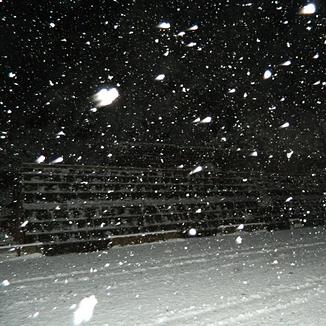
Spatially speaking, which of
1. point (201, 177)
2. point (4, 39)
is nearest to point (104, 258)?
point (201, 177)

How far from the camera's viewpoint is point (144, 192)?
507 centimetres

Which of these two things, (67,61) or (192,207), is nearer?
(192,207)

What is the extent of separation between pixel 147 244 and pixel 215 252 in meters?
1.20

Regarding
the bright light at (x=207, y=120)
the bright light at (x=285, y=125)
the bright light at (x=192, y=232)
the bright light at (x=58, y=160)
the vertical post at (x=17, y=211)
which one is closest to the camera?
the vertical post at (x=17, y=211)

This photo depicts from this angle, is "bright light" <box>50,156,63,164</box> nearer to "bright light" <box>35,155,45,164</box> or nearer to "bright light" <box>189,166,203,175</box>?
"bright light" <box>35,155,45,164</box>

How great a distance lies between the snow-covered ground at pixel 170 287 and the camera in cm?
191

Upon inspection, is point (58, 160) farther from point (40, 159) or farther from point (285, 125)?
point (285, 125)

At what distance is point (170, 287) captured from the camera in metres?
2.48

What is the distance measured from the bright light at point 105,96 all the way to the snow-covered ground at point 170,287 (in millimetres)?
3129

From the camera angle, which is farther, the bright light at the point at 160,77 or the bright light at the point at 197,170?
the bright light at the point at 160,77

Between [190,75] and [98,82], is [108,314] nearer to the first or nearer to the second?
[98,82]

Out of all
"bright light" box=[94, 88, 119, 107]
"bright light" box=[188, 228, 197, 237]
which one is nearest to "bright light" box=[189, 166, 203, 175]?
"bright light" box=[188, 228, 197, 237]

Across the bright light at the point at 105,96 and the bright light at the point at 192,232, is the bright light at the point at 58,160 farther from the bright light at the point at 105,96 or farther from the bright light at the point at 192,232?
the bright light at the point at 192,232

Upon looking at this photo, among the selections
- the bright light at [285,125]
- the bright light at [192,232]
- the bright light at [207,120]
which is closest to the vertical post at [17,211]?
the bright light at [192,232]
